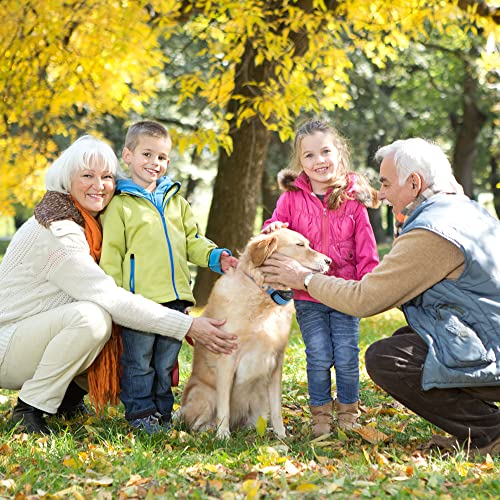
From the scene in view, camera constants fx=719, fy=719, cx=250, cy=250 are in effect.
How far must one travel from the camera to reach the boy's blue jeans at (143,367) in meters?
4.43

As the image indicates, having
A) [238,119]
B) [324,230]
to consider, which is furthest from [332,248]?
[238,119]

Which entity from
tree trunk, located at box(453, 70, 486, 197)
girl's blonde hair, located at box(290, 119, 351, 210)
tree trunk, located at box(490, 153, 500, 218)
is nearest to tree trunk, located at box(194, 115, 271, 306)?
girl's blonde hair, located at box(290, 119, 351, 210)

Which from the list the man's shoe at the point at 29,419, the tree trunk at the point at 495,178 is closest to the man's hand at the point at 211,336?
the man's shoe at the point at 29,419

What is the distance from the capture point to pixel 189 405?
4.64 m

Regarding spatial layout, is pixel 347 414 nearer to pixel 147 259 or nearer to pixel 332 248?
pixel 332 248

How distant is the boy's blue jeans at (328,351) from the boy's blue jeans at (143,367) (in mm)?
878

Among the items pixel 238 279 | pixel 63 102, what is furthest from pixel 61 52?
pixel 238 279

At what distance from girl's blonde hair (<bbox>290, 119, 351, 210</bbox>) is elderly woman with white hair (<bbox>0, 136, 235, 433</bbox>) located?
1.13 meters

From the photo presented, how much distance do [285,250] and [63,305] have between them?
1.40 m

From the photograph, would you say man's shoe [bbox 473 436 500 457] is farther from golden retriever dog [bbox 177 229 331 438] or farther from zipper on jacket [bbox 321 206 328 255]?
zipper on jacket [bbox 321 206 328 255]

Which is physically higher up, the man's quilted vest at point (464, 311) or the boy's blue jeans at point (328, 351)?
the man's quilted vest at point (464, 311)

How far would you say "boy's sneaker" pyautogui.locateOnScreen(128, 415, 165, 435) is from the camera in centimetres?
433

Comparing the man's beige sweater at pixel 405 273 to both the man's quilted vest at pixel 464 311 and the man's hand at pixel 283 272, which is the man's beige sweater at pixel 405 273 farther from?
the man's hand at pixel 283 272

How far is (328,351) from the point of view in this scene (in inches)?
186
